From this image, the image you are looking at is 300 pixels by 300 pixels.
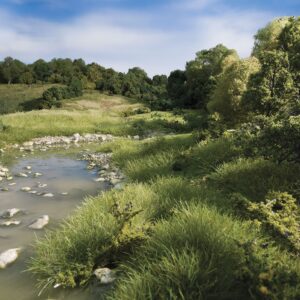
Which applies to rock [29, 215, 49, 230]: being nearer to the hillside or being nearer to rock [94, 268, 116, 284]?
the hillside

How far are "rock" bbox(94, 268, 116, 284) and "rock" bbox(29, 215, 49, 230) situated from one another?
9.79ft

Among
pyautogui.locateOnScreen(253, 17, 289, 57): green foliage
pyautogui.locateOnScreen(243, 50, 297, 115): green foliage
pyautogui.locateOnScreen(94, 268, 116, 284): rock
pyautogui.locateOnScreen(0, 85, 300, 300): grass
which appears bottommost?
pyautogui.locateOnScreen(94, 268, 116, 284): rock

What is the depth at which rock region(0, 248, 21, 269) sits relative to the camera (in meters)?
6.48

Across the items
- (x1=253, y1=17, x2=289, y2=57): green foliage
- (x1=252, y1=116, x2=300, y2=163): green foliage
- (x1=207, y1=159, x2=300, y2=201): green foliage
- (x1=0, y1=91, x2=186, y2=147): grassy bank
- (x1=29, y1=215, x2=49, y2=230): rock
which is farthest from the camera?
(x1=253, y1=17, x2=289, y2=57): green foliage

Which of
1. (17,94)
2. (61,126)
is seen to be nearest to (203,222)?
(61,126)

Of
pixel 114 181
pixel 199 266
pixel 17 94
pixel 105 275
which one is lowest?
pixel 17 94

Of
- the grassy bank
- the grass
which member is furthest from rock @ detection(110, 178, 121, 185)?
the grassy bank

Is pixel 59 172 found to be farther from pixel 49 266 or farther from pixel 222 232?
pixel 222 232

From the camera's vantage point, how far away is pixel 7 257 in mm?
6605

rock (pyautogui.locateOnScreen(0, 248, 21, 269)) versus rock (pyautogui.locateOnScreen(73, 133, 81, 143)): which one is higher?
rock (pyautogui.locateOnScreen(0, 248, 21, 269))

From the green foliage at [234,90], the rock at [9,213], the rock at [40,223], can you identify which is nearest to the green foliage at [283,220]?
the rock at [40,223]

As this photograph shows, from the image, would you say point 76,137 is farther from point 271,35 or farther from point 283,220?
point 283,220

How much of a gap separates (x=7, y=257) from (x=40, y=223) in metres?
1.78

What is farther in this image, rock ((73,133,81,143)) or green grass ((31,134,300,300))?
rock ((73,133,81,143))
